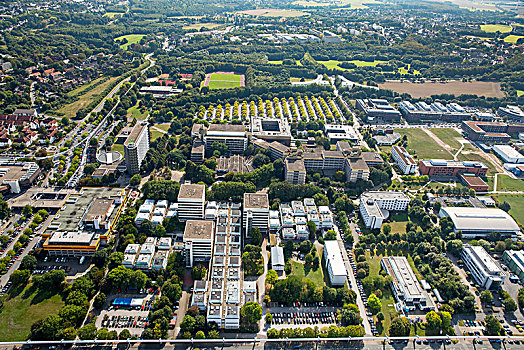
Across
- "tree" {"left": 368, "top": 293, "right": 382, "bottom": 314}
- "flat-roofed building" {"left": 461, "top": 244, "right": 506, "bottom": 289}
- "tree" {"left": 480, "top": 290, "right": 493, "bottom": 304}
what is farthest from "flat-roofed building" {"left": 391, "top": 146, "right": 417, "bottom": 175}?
"tree" {"left": 368, "top": 293, "right": 382, "bottom": 314}

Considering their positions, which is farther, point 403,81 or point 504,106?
point 403,81

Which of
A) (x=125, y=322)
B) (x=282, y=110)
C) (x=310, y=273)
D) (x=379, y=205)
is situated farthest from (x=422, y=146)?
(x=125, y=322)

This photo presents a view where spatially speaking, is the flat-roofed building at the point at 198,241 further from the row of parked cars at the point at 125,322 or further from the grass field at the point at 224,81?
the grass field at the point at 224,81

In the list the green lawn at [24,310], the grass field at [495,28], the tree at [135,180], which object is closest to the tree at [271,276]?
the green lawn at [24,310]

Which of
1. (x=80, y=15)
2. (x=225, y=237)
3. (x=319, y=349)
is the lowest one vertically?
(x=319, y=349)

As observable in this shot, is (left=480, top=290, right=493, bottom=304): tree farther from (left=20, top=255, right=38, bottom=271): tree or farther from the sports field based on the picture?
the sports field

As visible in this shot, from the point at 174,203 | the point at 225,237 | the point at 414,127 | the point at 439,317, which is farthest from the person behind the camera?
the point at 414,127

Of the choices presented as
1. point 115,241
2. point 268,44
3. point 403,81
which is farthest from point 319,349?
point 268,44

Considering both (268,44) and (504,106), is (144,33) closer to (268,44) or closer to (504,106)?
(268,44)
